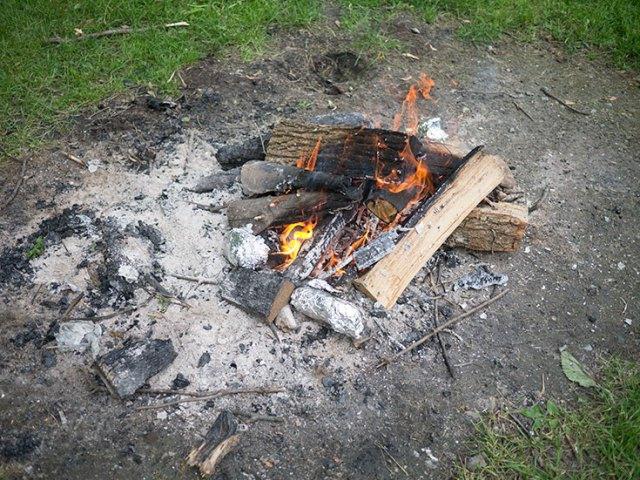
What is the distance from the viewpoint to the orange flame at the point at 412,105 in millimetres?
5031

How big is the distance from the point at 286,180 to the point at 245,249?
1.85 ft

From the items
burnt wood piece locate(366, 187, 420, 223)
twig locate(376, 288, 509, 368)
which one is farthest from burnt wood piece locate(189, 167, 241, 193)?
twig locate(376, 288, 509, 368)

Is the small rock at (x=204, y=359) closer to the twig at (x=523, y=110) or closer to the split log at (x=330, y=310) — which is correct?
the split log at (x=330, y=310)

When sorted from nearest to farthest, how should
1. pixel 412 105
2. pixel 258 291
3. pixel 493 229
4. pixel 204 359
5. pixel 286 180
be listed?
1. pixel 204 359
2. pixel 258 291
3. pixel 286 180
4. pixel 493 229
5. pixel 412 105

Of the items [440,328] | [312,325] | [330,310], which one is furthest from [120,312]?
[440,328]

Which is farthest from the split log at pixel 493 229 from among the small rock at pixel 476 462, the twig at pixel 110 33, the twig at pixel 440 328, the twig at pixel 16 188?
the twig at pixel 110 33

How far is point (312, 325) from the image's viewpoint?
354 centimetres

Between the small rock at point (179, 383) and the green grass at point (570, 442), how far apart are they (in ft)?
4.99

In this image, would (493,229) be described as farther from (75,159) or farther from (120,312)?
(75,159)

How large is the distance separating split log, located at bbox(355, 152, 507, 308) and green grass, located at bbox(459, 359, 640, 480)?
0.96m

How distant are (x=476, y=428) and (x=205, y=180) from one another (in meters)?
2.45

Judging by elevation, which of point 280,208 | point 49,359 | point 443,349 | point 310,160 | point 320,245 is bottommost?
point 49,359

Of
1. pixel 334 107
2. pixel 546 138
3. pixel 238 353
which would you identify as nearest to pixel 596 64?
pixel 546 138

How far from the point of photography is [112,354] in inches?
126
